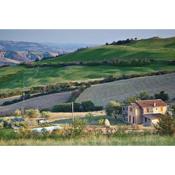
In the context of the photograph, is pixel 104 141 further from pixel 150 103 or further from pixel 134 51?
pixel 134 51

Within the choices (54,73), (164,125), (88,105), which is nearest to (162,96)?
(164,125)

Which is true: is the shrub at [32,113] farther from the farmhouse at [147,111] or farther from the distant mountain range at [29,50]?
the farmhouse at [147,111]

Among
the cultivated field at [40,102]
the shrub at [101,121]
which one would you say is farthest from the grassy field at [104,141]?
the cultivated field at [40,102]

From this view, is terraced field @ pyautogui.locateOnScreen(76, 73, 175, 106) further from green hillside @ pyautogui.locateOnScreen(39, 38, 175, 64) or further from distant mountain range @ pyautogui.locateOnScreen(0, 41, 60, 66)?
distant mountain range @ pyautogui.locateOnScreen(0, 41, 60, 66)
